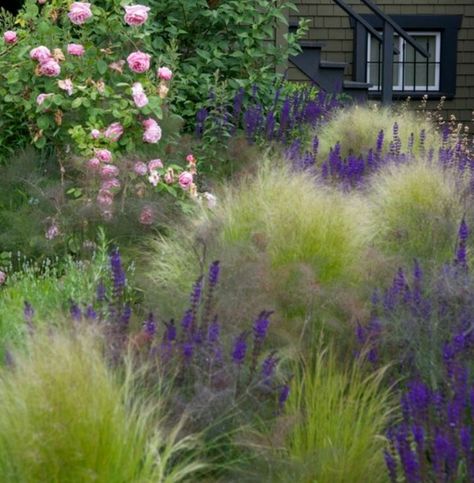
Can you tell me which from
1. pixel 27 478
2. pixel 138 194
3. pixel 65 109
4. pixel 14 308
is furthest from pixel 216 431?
pixel 65 109

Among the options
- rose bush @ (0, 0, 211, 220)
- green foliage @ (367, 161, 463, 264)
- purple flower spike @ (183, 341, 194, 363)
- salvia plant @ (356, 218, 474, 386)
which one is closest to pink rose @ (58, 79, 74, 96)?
rose bush @ (0, 0, 211, 220)

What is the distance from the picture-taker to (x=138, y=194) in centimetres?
647

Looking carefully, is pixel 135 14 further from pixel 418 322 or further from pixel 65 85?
pixel 418 322

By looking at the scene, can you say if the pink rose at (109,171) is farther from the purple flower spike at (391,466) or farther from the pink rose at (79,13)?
the purple flower spike at (391,466)

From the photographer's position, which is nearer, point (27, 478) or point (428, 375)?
point (27, 478)

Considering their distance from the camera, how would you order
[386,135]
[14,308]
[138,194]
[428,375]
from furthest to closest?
1. [386,135]
2. [138,194]
3. [14,308]
4. [428,375]

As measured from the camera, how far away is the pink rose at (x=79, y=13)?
684 centimetres

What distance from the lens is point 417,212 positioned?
5.63m

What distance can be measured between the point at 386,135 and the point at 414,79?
6950 millimetres

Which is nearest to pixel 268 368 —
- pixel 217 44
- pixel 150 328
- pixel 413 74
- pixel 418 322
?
pixel 150 328

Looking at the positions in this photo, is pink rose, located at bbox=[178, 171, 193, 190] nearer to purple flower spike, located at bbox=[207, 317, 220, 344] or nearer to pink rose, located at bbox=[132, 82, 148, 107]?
pink rose, located at bbox=[132, 82, 148, 107]

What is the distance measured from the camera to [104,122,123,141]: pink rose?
21.8ft

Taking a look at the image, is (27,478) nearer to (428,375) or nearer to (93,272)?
(428,375)

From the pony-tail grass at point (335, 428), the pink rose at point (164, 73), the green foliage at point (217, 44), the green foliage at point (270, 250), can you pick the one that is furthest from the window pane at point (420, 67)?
the pony-tail grass at point (335, 428)
